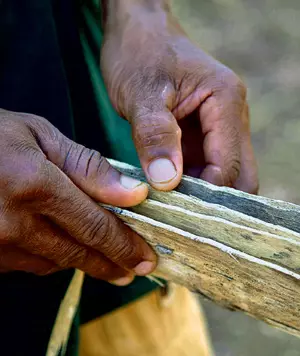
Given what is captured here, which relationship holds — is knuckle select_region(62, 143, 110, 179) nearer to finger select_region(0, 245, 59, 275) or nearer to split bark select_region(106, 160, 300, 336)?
split bark select_region(106, 160, 300, 336)

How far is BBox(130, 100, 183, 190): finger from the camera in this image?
0.93 meters

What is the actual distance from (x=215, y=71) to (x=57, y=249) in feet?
1.38

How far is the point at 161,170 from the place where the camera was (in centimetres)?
90

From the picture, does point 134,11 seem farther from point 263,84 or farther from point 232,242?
point 263,84

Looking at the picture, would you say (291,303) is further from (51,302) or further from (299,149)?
(299,149)

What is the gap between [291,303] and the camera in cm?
79

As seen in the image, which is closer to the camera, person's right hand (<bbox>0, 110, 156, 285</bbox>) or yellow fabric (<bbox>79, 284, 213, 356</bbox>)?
person's right hand (<bbox>0, 110, 156, 285</bbox>)

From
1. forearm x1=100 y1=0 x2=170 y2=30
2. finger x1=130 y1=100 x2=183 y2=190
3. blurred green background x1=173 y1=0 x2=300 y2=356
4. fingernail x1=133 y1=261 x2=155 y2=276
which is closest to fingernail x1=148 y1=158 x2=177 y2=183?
finger x1=130 y1=100 x2=183 y2=190

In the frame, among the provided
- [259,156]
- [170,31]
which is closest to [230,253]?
[170,31]

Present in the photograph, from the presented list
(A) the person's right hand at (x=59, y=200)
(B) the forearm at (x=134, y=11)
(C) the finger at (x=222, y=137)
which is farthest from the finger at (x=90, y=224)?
(B) the forearm at (x=134, y=11)

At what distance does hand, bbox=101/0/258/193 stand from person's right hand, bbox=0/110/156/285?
5.3 inches

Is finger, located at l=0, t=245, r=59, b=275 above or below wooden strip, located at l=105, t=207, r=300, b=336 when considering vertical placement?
below

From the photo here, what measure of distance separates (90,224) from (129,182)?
8cm

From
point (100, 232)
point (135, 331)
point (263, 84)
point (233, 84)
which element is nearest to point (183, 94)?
point (233, 84)
